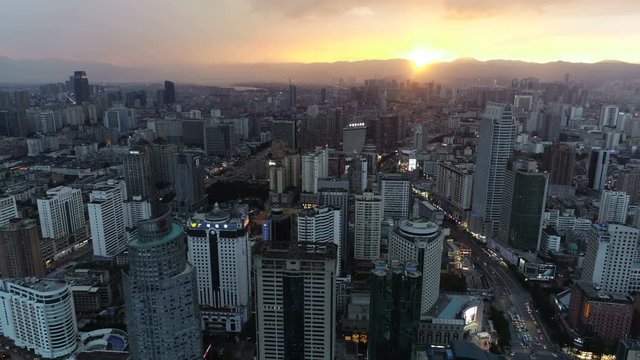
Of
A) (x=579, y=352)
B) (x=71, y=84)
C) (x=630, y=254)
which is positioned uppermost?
(x=71, y=84)

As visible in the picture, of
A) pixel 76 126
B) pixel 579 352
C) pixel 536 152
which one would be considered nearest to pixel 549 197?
pixel 536 152

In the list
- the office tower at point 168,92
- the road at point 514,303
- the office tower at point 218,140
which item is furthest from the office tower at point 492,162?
the office tower at point 168,92

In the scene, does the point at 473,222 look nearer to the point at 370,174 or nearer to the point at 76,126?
the point at 370,174

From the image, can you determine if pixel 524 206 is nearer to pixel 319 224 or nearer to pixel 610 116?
pixel 319 224

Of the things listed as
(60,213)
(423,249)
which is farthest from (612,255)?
(60,213)

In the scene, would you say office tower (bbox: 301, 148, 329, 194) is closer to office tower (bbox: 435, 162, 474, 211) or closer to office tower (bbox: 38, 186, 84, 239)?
office tower (bbox: 435, 162, 474, 211)

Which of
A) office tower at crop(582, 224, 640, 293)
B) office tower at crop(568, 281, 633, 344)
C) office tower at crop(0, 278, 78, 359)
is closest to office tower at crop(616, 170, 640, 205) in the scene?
office tower at crop(582, 224, 640, 293)

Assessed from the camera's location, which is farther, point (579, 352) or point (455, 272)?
point (455, 272)
